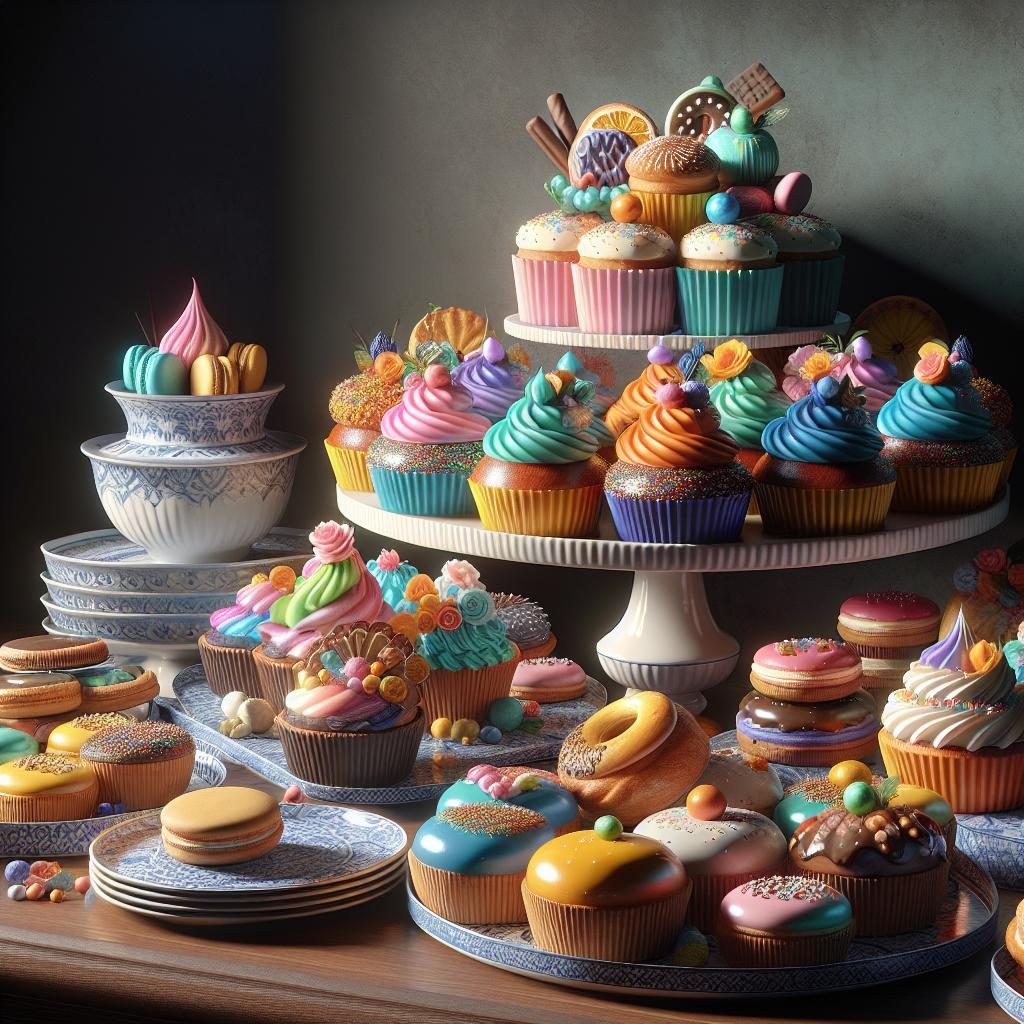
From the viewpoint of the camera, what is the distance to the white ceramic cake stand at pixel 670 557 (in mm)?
2102

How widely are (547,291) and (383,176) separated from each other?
639 mm

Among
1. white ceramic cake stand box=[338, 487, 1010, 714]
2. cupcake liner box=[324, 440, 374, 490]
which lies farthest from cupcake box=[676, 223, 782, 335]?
cupcake liner box=[324, 440, 374, 490]

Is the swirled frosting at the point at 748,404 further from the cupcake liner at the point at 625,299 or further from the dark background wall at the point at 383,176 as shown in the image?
the dark background wall at the point at 383,176

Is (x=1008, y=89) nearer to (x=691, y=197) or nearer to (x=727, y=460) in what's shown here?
(x=691, y=197)

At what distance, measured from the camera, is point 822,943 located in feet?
5.40

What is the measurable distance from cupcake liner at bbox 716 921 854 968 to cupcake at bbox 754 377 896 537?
63 centimetres

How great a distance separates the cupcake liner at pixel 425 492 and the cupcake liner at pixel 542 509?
78 mm

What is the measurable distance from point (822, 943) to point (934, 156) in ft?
4.50

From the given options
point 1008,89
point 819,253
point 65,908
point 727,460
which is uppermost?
point 1008,89

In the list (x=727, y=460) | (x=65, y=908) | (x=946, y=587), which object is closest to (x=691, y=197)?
(x=727, y=460)

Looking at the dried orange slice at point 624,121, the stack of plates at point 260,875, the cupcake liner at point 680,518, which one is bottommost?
the stack of plates at point 260,875

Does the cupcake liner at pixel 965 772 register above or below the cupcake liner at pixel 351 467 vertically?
below

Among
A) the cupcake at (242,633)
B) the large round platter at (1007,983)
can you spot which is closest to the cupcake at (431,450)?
the cupcake at (242,633)

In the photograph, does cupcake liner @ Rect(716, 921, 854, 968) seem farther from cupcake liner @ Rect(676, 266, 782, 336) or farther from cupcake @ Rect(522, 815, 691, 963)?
cupcake liner @ Rect(676, 266, 782, 336)
